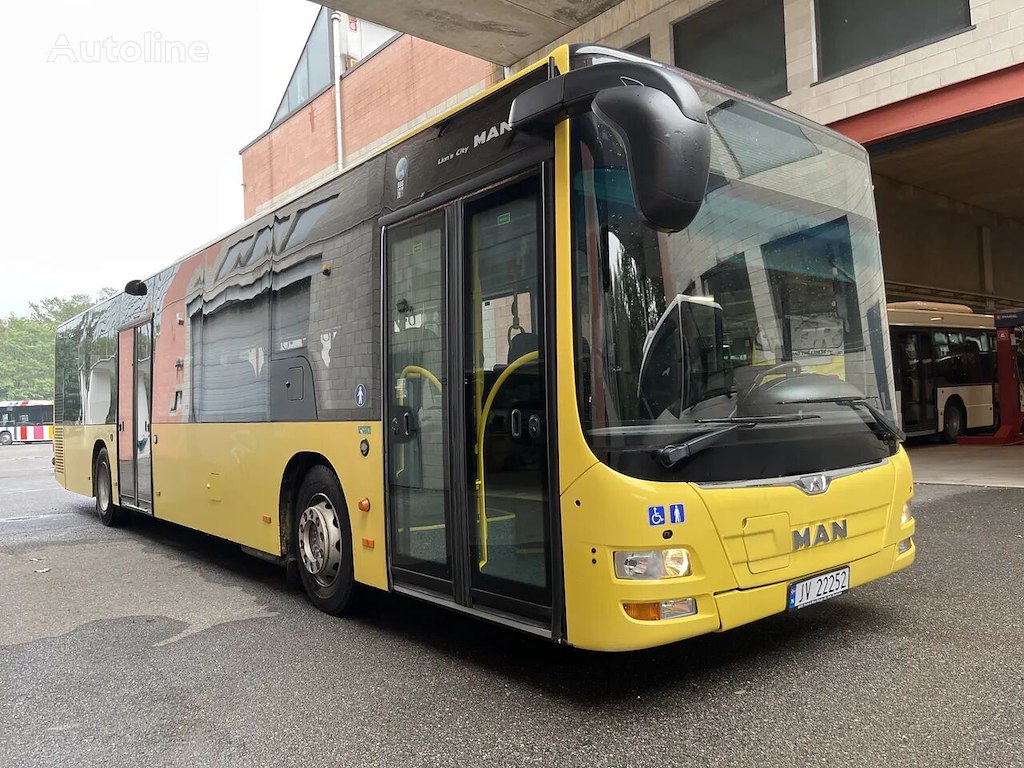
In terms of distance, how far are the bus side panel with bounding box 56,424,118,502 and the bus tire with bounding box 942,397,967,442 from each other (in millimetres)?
16808

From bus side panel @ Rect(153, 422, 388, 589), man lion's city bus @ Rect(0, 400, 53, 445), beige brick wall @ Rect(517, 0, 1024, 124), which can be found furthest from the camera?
man lion's city bus @ Rect(0, 400, 53, 445)

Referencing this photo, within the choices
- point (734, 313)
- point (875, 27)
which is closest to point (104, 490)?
point (734, 313)

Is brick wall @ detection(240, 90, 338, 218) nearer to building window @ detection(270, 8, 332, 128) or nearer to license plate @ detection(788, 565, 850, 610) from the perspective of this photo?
building window @ detection(270, 8, 332, 128)

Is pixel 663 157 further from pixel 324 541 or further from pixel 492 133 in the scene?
pixel 324 541

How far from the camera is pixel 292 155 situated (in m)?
25.4

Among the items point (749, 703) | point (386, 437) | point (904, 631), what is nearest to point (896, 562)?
point (904, 631)

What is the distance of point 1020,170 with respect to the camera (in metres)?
17.6

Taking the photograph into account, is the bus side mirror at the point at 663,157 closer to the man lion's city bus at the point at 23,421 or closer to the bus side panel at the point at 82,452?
the bus side panel at the point at 82,452

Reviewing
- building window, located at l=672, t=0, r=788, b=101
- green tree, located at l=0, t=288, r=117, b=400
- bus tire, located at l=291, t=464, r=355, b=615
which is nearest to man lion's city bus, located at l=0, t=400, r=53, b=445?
green tree, located at l=0, t=288, r=117, b=400

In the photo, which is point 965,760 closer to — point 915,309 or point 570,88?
point 570,88

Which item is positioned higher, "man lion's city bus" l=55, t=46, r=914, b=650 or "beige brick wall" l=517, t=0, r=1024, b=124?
"beige brick wall" l=517, t=0, r=1024, b=124

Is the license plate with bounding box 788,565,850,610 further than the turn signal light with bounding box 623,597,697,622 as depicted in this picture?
Yes

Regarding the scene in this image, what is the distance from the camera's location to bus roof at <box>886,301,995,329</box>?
55.2 ft

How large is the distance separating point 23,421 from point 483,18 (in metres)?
45.8
